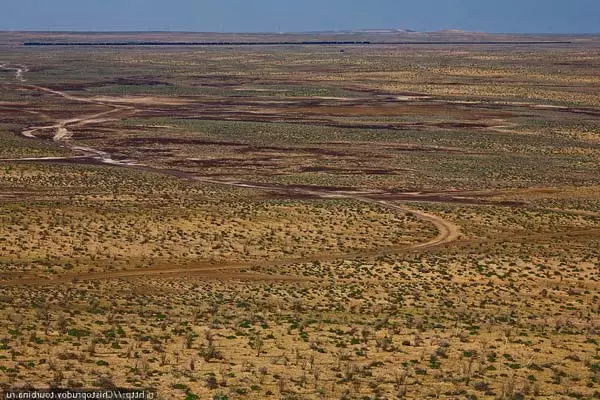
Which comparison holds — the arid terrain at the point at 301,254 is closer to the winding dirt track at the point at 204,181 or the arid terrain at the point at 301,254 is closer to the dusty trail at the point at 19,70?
the winding dirt track at the point at 204,181

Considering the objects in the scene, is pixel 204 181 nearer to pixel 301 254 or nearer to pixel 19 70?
pixel 301 254

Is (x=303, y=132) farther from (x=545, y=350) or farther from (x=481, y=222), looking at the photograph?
(x=545, y=350)

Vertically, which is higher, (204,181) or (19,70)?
(19,70)

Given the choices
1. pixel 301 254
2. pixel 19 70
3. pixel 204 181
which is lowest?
pixel 301 254

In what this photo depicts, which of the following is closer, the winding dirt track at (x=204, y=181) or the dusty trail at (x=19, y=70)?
the winding dirt track at (x=204, y=181)

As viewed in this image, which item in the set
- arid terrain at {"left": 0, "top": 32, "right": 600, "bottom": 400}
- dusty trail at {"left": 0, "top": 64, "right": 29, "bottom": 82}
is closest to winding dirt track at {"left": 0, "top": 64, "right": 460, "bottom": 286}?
A: arid terrain at {"left": 0, "top": 32, "right": 600, "bottom": 400}

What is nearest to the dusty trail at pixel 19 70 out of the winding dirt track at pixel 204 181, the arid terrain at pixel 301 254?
the arid terrain at pixel 301 254

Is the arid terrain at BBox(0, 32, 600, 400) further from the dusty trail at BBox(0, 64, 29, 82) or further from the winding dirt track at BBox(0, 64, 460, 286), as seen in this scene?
the dusty trail at BBox(0, 64, 29, 82)

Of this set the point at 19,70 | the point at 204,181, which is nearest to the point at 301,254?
the point at 204,181

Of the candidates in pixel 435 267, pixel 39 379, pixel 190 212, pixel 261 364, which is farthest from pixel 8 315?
pixel 190 212
